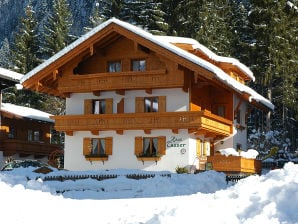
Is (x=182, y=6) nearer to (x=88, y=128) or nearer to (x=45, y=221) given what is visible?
(x=88, y=128)

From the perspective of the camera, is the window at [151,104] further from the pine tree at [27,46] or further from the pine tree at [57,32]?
the pine tree at [57,32]

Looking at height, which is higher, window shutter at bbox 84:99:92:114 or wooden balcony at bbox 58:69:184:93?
wooden balcony at bbox 58:69:184:93

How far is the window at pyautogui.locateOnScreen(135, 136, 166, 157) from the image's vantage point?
3039cm

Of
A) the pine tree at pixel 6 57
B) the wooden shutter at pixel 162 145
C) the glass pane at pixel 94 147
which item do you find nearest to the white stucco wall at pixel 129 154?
the wooden shutter at pixel 162 145

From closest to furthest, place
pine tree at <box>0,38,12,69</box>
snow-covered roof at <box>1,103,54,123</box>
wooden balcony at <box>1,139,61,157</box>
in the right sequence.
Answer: wooden balcony at <box>1,139,61,157</box>
snow-covered roof at <box>1,103,54,123</box>
pine tree at <box>0,38,12,69</box>

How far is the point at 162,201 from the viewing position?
16.6m

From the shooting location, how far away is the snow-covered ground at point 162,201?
433 inches

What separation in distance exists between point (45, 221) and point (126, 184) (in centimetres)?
898

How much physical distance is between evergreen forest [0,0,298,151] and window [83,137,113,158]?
Result: 1779 cm

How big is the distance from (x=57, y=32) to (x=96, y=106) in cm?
3176

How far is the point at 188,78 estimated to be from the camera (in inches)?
1185

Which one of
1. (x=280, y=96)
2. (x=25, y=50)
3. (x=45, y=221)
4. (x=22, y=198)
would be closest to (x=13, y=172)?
(x=22, y=198)

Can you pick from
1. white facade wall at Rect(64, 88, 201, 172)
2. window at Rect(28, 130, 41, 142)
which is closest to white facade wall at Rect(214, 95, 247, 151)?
white facade wall at Rect(64, 88, 201, 172)

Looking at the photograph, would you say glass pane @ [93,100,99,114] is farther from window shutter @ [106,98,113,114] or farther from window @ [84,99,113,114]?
window shutter @ [106,98,113,114]
